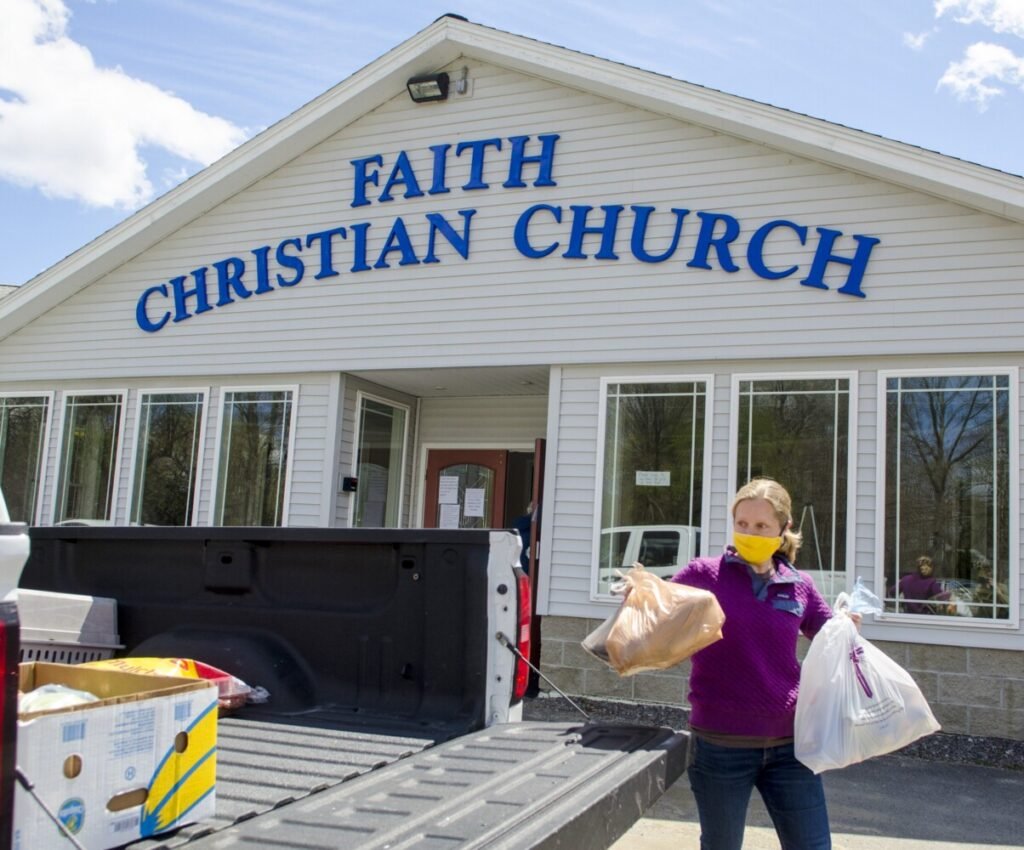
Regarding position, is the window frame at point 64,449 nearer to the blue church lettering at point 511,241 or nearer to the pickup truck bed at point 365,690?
the blue church lettering at point 511,241

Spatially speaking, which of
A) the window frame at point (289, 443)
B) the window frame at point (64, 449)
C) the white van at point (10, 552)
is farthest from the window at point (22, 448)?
the white van at point (10, 552)

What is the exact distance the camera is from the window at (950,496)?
24.4 feet

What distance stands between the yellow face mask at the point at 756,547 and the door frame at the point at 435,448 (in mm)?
7203

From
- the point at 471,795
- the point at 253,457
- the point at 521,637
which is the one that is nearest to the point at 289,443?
the point at 253,457

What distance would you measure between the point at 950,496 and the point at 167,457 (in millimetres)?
7581

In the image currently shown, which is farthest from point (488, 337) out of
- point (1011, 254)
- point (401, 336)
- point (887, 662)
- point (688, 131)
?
point (887, 662)

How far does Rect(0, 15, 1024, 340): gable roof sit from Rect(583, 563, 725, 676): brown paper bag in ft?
18.1

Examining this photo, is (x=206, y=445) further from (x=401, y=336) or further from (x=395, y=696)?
(x=395, y=696)

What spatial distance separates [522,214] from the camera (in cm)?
922

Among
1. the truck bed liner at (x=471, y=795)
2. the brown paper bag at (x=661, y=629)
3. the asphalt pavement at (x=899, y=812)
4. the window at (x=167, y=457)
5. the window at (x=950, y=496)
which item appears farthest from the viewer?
the window at (x=167, y=457)

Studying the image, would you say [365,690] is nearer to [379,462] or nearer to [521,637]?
[521,637]

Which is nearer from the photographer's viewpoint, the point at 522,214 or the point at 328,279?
the point at 522,214

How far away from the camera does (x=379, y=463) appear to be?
1064 centimetres

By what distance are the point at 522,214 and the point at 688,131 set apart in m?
1.64
